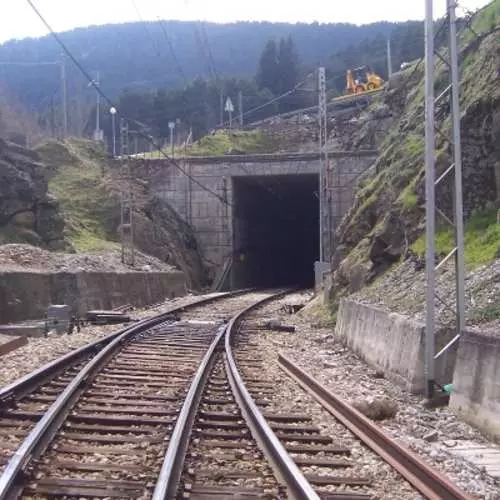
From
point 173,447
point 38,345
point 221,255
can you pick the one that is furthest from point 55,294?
point 221,255

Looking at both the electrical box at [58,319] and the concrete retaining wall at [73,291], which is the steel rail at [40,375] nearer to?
the electrical box at [58,319]

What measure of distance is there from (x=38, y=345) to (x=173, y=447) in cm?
1031

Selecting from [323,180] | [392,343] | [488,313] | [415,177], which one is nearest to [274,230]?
[323,180]

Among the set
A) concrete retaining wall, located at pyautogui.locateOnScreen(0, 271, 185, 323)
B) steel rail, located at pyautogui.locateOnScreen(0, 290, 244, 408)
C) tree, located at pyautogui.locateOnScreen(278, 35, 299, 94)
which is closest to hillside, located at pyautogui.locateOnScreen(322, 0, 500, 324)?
steel rail, located at pyautogui.locateOnScreen(0, 290, 244, 408)

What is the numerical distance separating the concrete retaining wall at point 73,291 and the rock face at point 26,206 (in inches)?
180

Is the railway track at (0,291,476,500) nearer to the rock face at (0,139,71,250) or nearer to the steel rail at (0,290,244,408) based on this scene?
the steel rail at (0,290,244,408)

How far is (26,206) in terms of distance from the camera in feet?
117

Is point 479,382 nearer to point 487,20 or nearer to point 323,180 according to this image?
point 487,20

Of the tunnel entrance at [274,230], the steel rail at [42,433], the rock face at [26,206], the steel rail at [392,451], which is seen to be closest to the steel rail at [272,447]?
the steel rail at [392,451]

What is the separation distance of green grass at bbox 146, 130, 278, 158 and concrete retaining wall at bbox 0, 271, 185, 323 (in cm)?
2945

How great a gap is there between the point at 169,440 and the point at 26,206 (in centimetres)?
2890

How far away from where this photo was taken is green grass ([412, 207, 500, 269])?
1492cm

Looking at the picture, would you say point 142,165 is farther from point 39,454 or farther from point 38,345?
point 39,454

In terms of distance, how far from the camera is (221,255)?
173 feet
